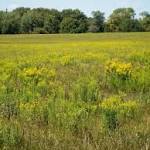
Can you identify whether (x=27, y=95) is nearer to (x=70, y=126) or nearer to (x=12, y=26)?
(x=70, y=126)

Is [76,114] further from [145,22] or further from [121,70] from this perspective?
[145,22]

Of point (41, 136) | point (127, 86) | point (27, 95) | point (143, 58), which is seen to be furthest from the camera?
point (143, 58)

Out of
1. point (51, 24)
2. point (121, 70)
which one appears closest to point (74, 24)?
point (51, 24)

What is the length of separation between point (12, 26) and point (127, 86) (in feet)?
364

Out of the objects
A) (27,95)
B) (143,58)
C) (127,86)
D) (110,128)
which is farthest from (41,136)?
(143,58)

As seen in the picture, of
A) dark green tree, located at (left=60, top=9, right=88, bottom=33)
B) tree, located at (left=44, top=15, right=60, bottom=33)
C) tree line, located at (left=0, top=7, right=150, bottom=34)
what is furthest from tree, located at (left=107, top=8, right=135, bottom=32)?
tree, located at (left=44, top=15, right=60, bottom=33)

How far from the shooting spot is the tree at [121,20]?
12875cm

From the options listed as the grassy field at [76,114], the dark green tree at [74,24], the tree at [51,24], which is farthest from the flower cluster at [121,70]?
the dark green tree at [74,24]

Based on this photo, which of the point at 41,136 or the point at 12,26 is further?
the point at 12,26

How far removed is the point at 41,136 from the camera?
7191 millimetres

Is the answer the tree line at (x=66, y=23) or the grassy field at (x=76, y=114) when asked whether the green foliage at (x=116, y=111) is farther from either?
the tree line at (x=66, y=23)

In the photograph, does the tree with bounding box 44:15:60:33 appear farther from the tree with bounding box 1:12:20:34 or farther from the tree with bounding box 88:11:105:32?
the tree with bounding box 88:11:105:32

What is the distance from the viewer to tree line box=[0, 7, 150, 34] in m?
125

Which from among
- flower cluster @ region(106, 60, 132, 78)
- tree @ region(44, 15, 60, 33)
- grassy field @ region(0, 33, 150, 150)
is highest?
flower cluster @ region(106, 60, 132, 78)
